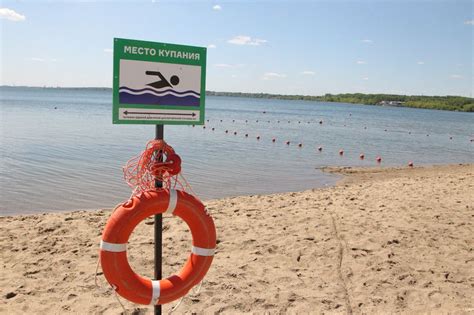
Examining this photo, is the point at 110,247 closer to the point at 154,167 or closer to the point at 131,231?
the point at 131,231

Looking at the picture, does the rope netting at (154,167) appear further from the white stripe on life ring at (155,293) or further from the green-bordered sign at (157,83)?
the white stripe on life ring at (155,293)

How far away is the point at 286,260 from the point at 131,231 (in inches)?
90.9

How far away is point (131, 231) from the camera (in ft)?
9.60

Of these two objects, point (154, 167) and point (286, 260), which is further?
point (286, 260)

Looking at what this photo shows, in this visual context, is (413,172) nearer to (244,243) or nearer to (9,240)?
(244,243)

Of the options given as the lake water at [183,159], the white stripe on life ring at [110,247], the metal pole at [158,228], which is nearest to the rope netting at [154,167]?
the metal pole at [158,228]

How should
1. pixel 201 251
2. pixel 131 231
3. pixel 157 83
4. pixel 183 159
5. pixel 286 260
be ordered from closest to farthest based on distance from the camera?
pixel 157 83 → pixel 131 231 → pixel 201 251 → pixel 286 260 → pixel 183 159

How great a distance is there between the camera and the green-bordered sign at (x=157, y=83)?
107 inches

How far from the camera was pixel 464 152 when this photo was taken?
22.5 m

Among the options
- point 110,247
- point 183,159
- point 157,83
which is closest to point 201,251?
point 110,247

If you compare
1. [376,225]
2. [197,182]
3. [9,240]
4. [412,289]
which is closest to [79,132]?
[197,182]

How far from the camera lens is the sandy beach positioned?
380cm

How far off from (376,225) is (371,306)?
222 centimetres

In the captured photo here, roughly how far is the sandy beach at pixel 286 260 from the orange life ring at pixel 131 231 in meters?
0.71
